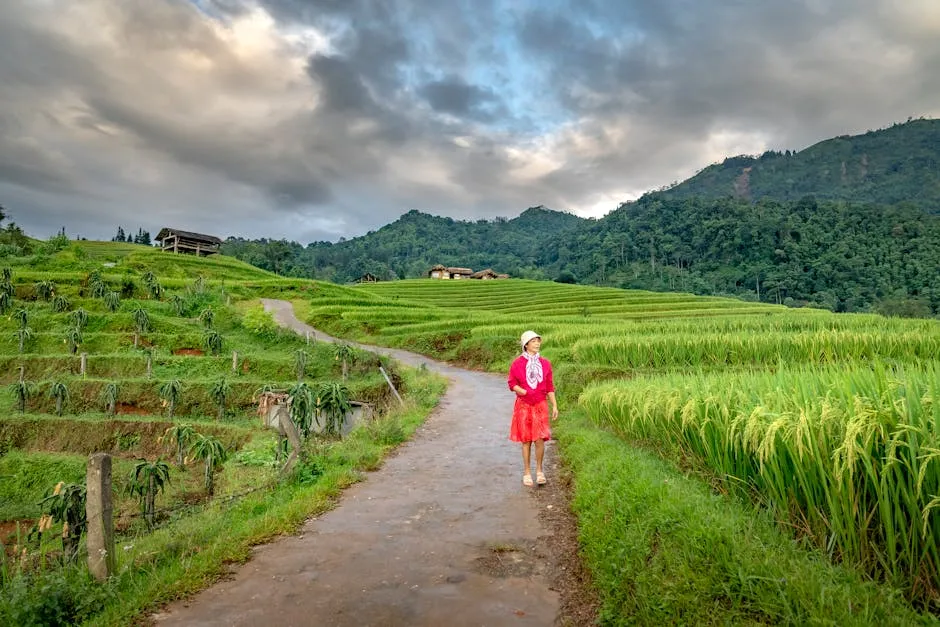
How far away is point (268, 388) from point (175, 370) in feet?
19.4

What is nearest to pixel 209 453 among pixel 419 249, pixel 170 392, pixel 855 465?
pixel 170 392

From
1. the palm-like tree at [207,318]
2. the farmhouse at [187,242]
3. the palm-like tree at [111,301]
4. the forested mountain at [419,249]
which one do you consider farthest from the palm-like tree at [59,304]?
the forested mountain at [419,249]

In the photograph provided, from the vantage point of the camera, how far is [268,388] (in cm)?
1838

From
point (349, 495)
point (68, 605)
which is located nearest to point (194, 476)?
point (349, 495)

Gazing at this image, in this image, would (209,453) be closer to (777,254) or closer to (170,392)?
(170,392)

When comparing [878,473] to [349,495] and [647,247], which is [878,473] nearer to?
[349,495]

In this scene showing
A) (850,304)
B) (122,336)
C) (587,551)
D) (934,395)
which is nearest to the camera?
(934,395)

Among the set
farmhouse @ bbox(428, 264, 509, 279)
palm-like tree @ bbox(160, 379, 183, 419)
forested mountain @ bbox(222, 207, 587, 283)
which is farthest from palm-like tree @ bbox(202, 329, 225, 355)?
farmhouse @ bbox(428, 264, 509, 279)

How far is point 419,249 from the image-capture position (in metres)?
136

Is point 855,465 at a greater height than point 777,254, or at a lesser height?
lesser

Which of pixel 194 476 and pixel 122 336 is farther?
pixel 122 336

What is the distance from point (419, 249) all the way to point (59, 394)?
12050 cm

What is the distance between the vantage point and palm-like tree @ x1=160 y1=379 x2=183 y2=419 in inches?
687

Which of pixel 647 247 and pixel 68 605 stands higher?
pixel 647 247
